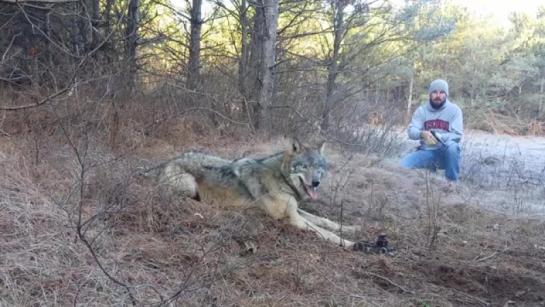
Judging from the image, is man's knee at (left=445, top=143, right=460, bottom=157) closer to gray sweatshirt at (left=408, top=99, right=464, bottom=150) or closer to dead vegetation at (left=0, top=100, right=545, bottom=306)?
gray sweatshirt at (left=408, top=99, right=464, bottom=150)

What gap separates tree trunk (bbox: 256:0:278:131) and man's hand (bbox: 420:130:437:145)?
9.57ft

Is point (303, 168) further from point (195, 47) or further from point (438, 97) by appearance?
point (195, 47)

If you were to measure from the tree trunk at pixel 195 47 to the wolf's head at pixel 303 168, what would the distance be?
546 cm

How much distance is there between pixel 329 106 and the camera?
433 inches

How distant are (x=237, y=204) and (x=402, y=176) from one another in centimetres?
358

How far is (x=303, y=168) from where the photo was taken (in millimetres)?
5281

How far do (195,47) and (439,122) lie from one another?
5692mm

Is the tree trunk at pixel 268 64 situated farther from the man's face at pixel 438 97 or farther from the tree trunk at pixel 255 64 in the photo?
the man's face at pixel 438 97

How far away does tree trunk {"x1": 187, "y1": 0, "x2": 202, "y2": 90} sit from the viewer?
10.5 m

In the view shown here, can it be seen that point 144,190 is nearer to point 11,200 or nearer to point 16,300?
point 11,200

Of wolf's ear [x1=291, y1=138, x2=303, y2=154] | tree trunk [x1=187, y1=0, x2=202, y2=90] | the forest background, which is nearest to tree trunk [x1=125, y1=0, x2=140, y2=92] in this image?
the forest background

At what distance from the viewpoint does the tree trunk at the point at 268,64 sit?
31.2ft

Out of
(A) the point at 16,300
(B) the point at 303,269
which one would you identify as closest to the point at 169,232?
(B) the point at 303,269

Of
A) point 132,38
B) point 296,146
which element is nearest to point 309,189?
point 296,146
